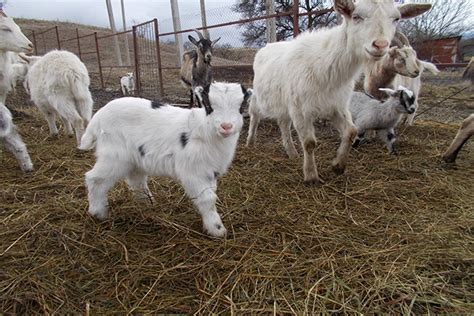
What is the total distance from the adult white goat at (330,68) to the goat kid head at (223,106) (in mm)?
1503

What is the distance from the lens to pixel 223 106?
2.45 meters

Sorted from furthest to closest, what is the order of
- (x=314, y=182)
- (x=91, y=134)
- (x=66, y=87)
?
(x=66, y=87), (x=314, y=182), (x=91, y=134)

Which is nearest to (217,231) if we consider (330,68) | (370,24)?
(330,68)

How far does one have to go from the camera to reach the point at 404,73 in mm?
5516

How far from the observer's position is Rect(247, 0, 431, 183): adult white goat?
327 centimetres

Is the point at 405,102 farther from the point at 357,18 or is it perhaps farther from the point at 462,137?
the point at 357,18

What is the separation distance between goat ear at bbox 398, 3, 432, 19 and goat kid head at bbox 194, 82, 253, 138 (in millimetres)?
2277

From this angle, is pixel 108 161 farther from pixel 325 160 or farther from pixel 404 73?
pixel 404 73

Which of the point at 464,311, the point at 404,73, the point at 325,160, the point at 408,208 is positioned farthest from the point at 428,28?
the point at 464,311

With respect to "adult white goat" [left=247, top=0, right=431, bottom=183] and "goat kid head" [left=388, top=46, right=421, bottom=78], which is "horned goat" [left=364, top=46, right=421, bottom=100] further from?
"adult white goat" [left=247, top=0, right=431, bottom=183]

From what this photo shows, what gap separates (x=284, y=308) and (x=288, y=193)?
174cm

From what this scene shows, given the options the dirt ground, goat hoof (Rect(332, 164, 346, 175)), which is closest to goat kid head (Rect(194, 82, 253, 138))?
the dirt ground

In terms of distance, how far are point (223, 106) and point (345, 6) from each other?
1866mm

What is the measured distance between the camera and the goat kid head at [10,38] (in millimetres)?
5910
